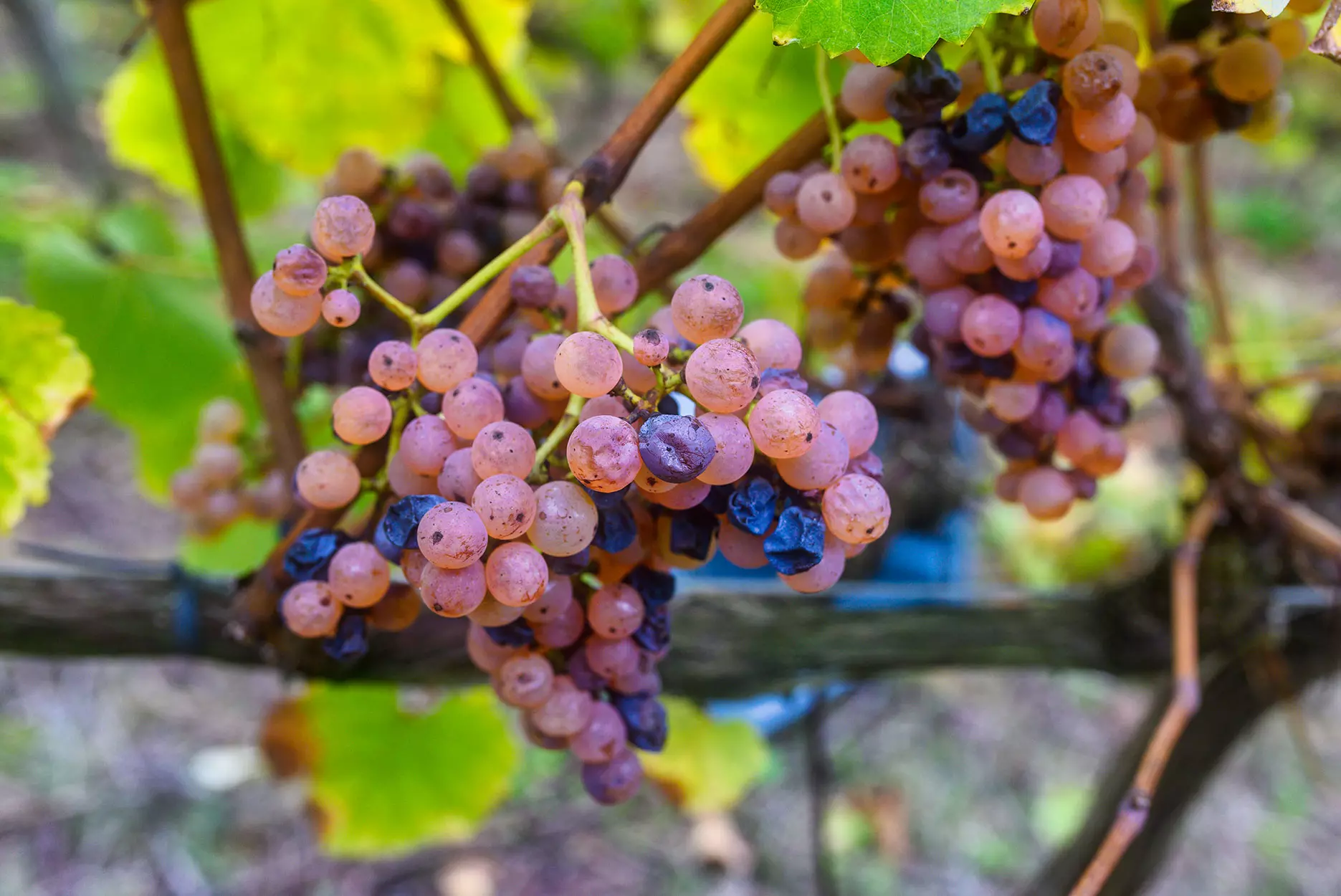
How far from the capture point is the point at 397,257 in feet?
1.93

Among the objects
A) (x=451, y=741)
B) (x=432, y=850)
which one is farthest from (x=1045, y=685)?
(x=451, y=741)

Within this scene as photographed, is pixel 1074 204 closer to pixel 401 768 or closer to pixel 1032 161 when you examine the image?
pixel 1032 161

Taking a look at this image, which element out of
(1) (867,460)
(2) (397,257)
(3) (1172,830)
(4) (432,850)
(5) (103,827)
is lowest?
(5) (103,827)

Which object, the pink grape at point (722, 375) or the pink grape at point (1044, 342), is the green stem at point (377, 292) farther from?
the pink grape at point (1044, 342)

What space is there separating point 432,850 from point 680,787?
→ 686 millimetres

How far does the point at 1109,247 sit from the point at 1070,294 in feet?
0.10

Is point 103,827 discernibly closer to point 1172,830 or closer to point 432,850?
point 432,850

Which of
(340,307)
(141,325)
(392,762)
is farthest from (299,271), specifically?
(392,762)

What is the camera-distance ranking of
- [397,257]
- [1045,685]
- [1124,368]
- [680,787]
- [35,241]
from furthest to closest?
[1045,685]
[680,787]
[35,241]
[397,257]
[1124,368]

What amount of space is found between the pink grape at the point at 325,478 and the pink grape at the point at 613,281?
0.13 m

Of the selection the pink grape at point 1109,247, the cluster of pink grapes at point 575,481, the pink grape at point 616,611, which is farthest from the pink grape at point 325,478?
the pink grape at point 1109,247

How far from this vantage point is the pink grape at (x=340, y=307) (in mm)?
364

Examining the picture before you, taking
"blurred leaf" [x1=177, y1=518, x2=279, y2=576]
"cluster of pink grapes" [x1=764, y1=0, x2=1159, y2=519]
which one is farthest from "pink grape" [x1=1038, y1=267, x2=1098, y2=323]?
"blurred leaf" [x1=177, y1=518, x2=279, y2=576]

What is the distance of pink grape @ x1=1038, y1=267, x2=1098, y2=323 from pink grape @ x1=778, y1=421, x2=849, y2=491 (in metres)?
0.16
